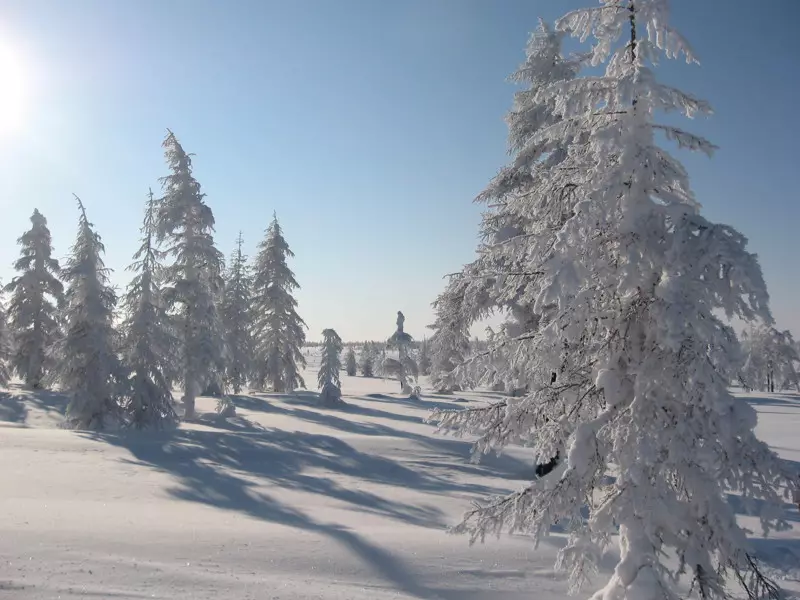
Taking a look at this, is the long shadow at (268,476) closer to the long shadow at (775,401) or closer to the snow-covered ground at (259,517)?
the snow-covered ground at (259,517)

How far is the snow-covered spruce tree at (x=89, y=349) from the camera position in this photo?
21.2 m

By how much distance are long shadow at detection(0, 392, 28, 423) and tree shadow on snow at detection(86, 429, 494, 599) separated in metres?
8.68

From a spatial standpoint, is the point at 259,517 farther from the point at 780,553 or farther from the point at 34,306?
the point at 34,306

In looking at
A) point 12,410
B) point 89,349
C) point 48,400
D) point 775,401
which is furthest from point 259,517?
point 775,401

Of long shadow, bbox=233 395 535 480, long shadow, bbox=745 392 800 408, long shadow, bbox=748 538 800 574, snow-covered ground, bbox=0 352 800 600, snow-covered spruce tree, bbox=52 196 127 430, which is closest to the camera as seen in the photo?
snow-covered ground, bbox=0 352 800 600

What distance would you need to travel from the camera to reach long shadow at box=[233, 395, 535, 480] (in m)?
18.0

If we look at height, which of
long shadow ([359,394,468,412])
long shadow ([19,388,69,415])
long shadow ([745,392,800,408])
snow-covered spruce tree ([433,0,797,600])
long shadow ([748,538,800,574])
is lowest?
long shadow ([748,538,800,574])

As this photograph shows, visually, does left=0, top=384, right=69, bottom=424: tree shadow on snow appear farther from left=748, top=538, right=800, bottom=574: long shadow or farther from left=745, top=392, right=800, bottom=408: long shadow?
left=745, top=392, right=800, bottom=408: long shadow

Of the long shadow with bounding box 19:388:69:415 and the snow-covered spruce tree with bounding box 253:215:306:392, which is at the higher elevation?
the snow-covered spruce tree with bounding box 253:215:306:392

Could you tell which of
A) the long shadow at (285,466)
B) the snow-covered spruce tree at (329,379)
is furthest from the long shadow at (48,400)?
the snow-covered spruce tree at (329,379)

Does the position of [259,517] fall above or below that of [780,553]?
above

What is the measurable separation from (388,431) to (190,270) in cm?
1142

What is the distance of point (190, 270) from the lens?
80.7 feet

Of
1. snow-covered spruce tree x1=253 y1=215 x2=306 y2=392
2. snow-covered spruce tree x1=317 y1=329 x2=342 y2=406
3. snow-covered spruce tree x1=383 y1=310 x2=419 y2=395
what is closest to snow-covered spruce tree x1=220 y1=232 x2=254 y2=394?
snow-covered spruce tree x1=253 y1=215 x2=306 y2=392
